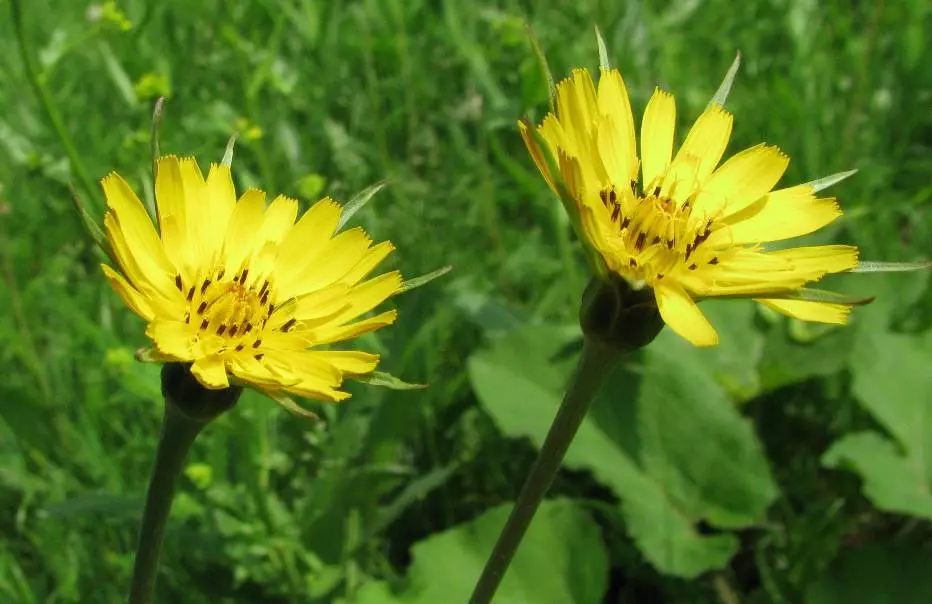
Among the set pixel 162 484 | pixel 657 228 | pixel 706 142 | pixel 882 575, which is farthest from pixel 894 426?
pixel 162 484

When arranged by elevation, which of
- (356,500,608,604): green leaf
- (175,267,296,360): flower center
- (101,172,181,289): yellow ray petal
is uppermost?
(101,172,181,289): yellow ray petal

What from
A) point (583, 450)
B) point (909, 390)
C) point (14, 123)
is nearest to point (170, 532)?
point (583, 450)

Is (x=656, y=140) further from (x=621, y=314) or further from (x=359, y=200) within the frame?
(x=359, y=200)

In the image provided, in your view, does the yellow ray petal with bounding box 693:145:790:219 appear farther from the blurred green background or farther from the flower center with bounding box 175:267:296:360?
the flower center with bounding box 175:267:296:360

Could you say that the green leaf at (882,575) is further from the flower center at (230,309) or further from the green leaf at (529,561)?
the flower center at (230,309)

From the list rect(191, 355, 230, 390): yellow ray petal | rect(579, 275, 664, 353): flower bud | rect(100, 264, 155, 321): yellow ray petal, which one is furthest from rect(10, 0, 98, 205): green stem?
rect(579, 275, 664, 353): flower bud

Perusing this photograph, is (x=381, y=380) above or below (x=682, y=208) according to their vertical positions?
below
